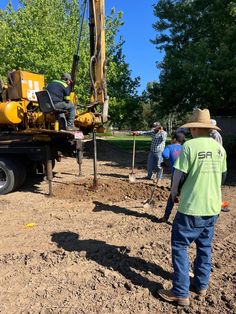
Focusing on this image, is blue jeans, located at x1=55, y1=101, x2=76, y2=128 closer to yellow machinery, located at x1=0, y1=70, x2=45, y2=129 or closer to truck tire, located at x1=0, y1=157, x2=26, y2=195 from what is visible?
yellow machinery, located at x1=0, y1=70, x2=45, y2=129

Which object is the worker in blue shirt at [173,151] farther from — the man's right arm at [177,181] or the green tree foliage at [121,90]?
the green tree foliage at [121,90]

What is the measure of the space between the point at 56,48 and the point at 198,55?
934 centimetres

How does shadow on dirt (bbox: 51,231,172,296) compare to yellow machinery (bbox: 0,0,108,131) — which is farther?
yellow machinery (bbox: 0,0,108,131)

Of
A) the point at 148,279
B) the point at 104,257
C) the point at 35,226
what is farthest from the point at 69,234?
the point at 148,279

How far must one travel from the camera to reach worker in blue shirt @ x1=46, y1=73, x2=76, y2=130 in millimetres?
8523

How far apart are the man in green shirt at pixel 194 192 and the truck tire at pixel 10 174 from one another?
6.06 m

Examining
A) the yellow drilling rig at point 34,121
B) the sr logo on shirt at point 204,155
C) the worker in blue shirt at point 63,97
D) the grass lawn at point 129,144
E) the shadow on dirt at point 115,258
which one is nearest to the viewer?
the sr logo on shirt at point 204,155

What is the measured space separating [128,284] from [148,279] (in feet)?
0.96

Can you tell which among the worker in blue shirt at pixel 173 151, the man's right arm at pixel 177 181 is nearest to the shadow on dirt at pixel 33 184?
the worker in blue shirt at pixel 173 151

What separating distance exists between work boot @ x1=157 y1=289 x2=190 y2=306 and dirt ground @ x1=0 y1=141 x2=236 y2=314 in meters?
0.06

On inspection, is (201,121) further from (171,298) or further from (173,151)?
(173,151)

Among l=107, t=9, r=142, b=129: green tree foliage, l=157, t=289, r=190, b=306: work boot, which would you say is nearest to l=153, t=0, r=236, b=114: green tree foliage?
l=107, t=9, r=142, b=129: green tree foliage

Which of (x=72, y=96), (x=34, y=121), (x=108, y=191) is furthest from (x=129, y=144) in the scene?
(x=108, y=191)

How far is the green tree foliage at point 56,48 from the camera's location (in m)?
21.1
